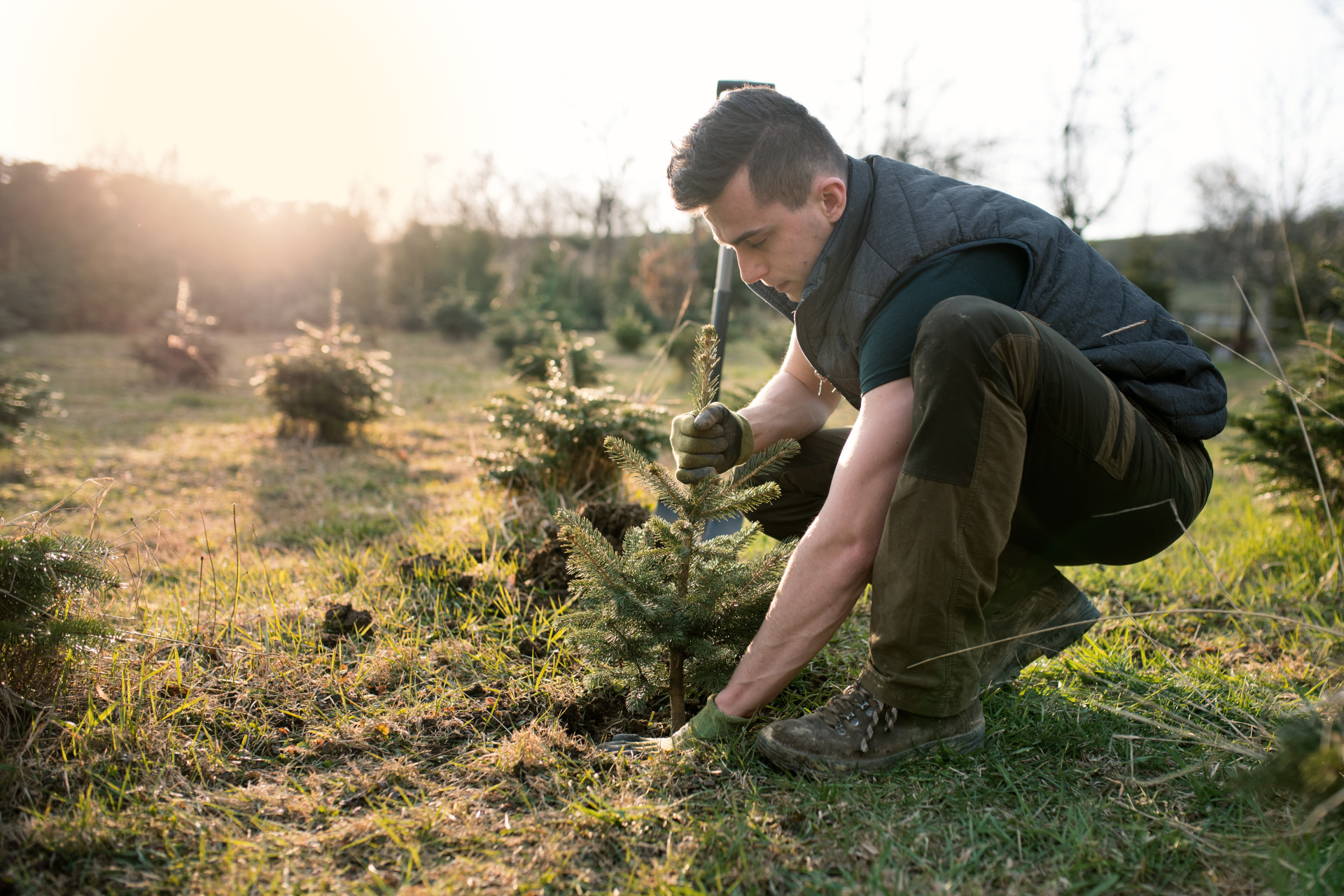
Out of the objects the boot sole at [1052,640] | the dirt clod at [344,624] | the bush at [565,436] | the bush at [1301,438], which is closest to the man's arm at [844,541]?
the boot sole at [1052,640]

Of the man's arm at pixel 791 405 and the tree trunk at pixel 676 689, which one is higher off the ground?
the man's arm at pixel 791 405

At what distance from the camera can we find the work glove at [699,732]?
1.63 m

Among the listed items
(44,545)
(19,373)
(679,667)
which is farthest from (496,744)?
(19,373)

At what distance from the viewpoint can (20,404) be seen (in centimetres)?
524

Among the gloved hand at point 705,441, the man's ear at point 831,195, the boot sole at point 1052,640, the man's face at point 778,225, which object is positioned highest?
the man's ear at point 831,195

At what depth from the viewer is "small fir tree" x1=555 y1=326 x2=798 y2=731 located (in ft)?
5.59

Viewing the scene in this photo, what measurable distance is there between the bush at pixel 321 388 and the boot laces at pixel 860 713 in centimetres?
546

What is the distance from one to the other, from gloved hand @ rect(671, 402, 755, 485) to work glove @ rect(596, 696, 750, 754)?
534 millimetres

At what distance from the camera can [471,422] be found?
754cm

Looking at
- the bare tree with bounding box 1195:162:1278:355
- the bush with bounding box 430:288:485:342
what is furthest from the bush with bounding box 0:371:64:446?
the bare tree with bounding box 1195:162:1278:355

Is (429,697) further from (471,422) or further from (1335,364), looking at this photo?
(471,422)

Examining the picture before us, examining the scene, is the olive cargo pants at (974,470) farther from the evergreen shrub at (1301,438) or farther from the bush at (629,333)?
the bush at (629,333)

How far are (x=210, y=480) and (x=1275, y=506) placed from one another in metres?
6.27

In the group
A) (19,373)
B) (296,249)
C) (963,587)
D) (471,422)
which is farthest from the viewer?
(296,249)
